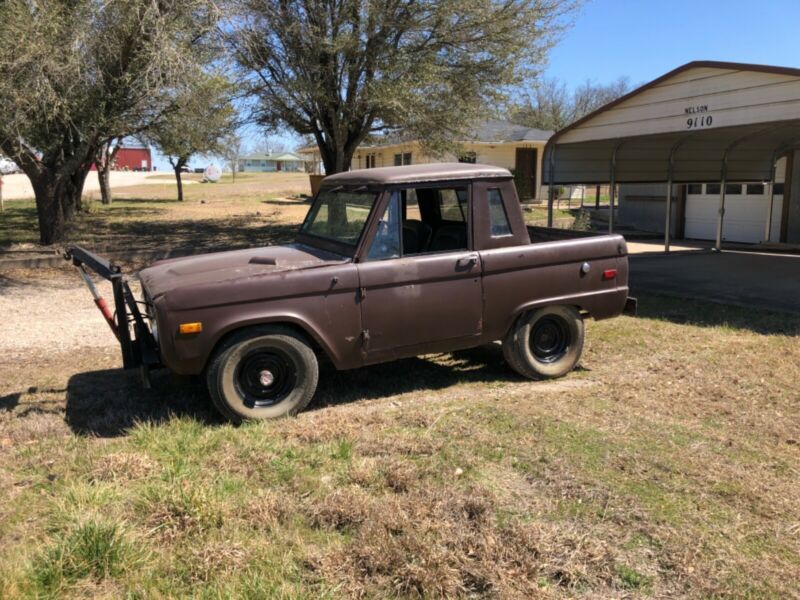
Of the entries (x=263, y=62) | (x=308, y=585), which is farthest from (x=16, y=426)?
(x=263, y=62)

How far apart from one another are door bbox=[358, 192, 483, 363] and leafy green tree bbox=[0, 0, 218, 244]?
630 centimetres

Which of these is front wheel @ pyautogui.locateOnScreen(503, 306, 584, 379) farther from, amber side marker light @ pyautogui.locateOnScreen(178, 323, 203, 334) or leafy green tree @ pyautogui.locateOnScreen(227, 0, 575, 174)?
leafy green tree @ pyautogui.locateOnScreen(227, 0, 575, 174)

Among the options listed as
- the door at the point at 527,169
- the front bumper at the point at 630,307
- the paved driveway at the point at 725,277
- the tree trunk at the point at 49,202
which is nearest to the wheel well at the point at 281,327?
the front bumper at the point at 630,307

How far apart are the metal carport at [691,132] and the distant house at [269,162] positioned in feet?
306

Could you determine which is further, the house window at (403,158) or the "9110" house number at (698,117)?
the house window at (403,158)

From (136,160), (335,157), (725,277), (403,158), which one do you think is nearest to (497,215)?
(725,277)

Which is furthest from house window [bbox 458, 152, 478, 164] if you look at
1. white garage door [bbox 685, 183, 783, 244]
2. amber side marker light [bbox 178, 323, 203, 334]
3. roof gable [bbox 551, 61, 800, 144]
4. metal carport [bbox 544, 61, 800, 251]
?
amber side marker light [bbox 178, 323, 203, 334]

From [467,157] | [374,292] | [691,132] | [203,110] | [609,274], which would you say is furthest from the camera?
[467,157]

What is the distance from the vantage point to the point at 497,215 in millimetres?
5277

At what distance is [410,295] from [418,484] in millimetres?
1640

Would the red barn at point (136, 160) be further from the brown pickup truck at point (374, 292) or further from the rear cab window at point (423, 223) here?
the brown pickup truck at point (374, 292)

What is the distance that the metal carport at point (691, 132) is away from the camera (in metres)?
9.20

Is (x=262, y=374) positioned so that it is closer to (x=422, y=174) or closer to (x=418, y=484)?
(x=418, y=484)

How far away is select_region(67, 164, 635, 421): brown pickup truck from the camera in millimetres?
4402
